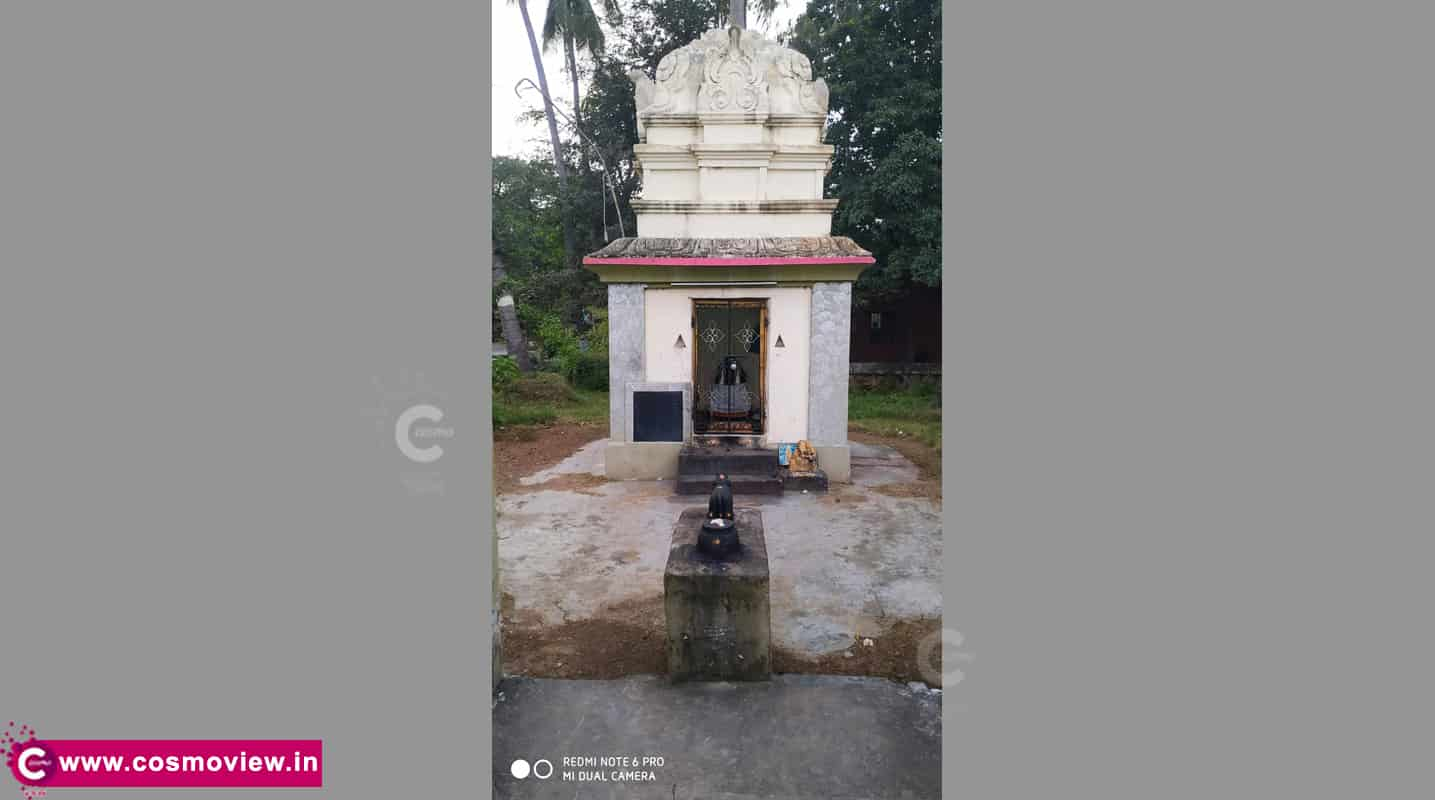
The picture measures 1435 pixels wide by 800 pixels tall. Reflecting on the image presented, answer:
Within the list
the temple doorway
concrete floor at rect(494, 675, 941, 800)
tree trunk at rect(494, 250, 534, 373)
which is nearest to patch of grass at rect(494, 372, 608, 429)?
tree trunk at rect(494, 250, 534, 373)

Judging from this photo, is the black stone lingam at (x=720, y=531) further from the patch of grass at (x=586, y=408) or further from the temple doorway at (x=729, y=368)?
the patch of grass at (x=586, y=408)

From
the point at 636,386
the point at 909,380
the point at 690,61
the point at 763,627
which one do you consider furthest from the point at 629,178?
the point at 763,627

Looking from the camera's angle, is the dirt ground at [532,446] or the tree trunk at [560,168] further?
the tree trunk at [560,168]

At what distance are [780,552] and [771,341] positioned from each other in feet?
11.1

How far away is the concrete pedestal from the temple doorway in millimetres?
5428

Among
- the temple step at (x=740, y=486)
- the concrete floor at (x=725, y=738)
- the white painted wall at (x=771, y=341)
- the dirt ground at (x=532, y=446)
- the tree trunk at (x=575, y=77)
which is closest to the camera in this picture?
the concrete floor at (x=725, y=738)

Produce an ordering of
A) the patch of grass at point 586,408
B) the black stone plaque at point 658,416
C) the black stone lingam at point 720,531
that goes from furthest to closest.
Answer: the patch of grass at point 586,408
the black stone plaque at point 658,416
the black stone lingam at point 720,531

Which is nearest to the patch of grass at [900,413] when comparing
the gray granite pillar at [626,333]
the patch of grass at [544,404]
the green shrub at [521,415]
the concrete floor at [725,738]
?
the gray granite pillar at [626,333]

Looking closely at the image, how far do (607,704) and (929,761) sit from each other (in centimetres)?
149

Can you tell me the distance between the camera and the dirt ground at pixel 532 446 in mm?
9547

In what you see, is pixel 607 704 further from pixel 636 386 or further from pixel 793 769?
pixel 636 386

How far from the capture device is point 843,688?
3.62 metres

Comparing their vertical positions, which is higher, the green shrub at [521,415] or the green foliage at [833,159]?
the green foliage at [833,159]

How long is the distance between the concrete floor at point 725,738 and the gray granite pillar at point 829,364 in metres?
5.40
